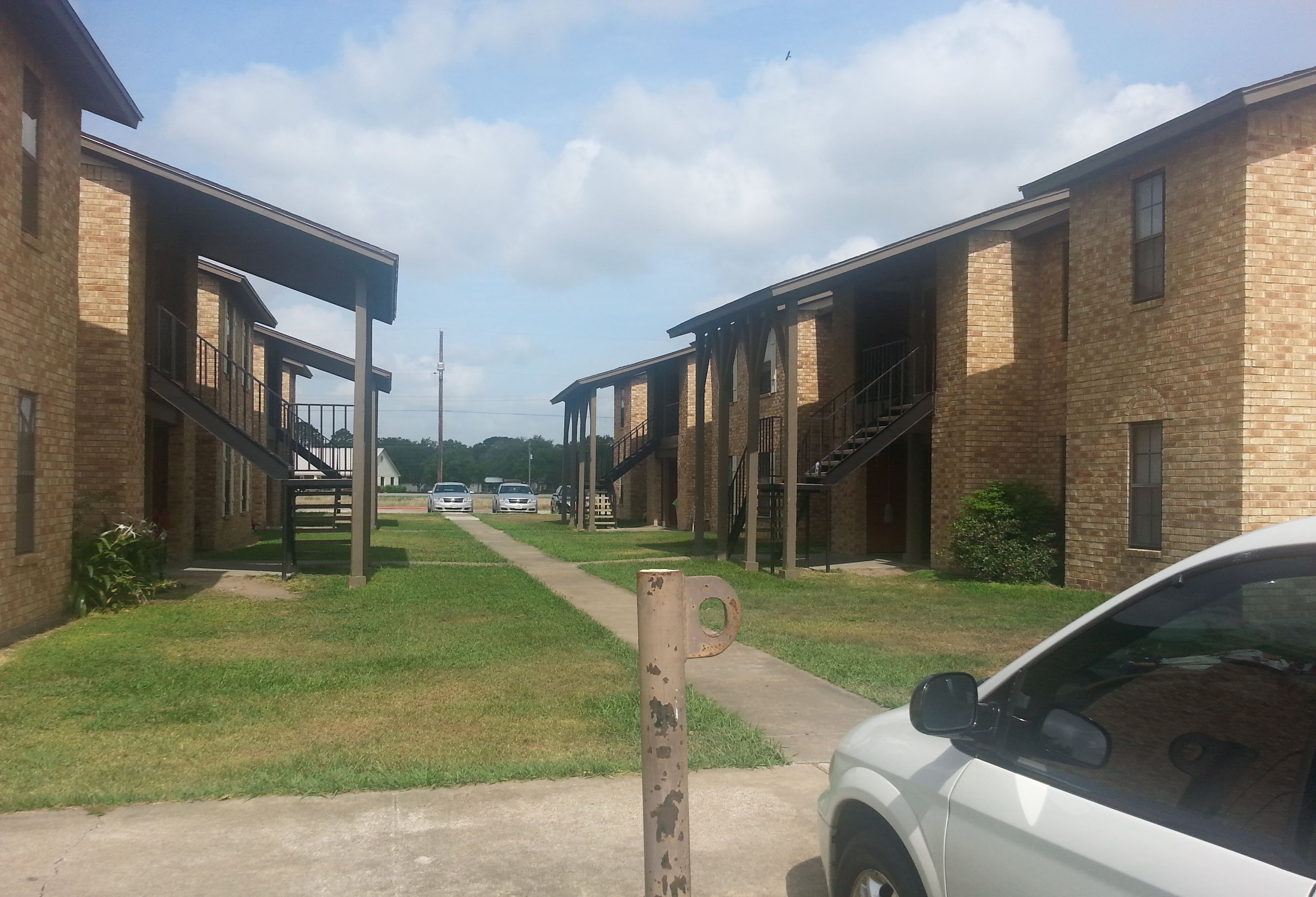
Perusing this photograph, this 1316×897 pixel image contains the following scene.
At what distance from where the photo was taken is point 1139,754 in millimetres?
2607

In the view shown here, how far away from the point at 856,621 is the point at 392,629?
16.6ft

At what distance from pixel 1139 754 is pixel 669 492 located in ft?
110

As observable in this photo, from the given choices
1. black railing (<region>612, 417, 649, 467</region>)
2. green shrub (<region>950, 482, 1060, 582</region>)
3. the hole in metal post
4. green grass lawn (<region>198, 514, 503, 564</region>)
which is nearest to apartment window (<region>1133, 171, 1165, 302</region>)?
green shrub (<region>950, 482, 1060, 582</region>)

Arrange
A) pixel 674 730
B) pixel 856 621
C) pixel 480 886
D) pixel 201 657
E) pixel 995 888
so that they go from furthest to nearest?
pixel 856 621 < pixel 201 657 < pixel 480 886 < pixel 674 730 < pixel 995 888

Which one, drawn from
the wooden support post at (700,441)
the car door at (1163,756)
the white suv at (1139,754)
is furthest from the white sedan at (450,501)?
the car door at (1163,756)

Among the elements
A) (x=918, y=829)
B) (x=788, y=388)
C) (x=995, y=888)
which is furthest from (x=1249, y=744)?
(x=788, y=388)

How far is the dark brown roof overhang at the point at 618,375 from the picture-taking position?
34.3 meters

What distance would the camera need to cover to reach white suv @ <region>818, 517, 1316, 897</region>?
222 cm

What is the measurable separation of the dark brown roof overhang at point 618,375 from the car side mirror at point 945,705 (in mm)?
30675

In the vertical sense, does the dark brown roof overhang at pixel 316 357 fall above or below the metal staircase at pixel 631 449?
above

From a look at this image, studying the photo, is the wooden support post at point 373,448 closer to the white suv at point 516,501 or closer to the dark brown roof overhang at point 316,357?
the dark brown roof overhang at point 316,357

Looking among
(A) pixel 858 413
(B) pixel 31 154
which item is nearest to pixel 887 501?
(A) pixel 858 413

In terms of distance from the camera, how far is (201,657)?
9891 mm

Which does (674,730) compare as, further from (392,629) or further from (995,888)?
(392,629)
